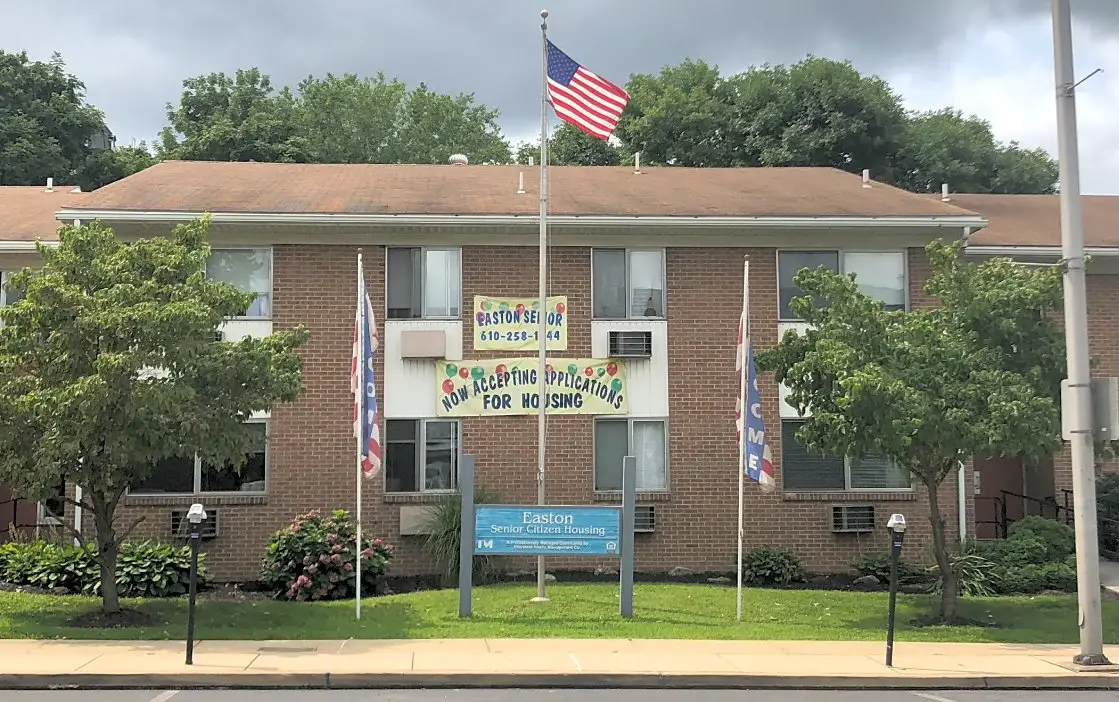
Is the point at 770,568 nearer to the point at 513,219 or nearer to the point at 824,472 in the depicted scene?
the point at 824,472

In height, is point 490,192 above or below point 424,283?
above

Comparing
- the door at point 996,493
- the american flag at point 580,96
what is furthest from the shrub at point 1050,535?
the american flag at point 580,96

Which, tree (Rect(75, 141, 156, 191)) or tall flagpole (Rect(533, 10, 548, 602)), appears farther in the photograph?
tree (Rect(75, 141, 156, 191))

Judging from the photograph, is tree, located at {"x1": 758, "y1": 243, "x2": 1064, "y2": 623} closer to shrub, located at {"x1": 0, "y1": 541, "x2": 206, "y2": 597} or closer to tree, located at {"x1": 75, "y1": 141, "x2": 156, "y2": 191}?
shrub, located at {"x1": 0, "y1": 541, "x2": 206, "y2": 597}

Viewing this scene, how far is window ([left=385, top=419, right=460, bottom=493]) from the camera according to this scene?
17.4 m

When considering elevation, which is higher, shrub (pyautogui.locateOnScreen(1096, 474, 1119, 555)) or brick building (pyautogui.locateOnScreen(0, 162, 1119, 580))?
brick building (pyautogui.locateOnScreen(0, 162, 1119, 580))

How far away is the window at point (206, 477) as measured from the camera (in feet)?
55.7

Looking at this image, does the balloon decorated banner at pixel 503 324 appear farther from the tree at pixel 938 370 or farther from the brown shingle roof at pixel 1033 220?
the brown shingle roof at pixel 1033 220

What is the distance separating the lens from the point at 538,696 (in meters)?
9.48

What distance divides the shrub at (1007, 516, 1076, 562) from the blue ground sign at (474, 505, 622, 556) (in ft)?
25.4

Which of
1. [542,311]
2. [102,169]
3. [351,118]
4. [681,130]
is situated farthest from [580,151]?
[542,311]

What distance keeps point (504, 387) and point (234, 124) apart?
2775 centimetres

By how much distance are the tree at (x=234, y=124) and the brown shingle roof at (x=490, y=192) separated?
17.8m

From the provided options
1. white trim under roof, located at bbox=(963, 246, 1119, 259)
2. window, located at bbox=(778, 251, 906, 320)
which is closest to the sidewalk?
window, located at bbox=(778, 251, 906, 320)
